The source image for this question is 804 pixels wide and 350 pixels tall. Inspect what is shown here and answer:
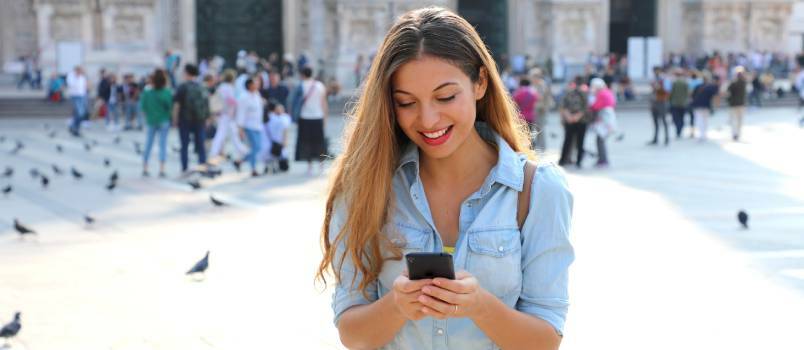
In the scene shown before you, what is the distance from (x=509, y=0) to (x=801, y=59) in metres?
8.54

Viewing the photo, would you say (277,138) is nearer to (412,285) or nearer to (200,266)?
(200,266)

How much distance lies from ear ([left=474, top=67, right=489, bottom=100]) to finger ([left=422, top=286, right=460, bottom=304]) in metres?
0.58

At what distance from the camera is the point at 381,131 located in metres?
2.67

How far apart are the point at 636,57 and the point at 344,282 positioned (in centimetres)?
2674

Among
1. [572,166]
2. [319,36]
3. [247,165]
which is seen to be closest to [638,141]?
[572,166]

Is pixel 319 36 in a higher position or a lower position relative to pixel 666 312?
higher

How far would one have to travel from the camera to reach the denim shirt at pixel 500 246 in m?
2.62

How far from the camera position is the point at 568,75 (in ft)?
103

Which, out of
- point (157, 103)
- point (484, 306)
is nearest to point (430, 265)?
point (484, 306)

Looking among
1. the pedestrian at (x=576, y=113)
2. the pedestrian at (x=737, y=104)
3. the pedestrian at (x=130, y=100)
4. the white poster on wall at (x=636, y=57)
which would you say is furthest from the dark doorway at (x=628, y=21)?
the pedestrian at (x=576, y=113)

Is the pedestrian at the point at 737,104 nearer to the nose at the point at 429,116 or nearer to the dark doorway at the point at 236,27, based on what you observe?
the dark doorway at the point at 236,27

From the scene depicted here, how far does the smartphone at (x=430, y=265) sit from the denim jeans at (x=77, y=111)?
69.1ft

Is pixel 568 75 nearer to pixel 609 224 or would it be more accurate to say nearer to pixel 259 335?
A: pixel 609 224

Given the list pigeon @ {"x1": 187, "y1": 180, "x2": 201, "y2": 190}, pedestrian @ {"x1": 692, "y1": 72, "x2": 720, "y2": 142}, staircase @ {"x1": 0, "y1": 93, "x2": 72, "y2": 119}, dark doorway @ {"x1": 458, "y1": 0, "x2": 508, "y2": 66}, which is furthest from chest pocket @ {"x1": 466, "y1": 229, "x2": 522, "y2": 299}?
dark doorway @ {"x1": 458, "y1": 0, "x2": 508, "y2": 66}
